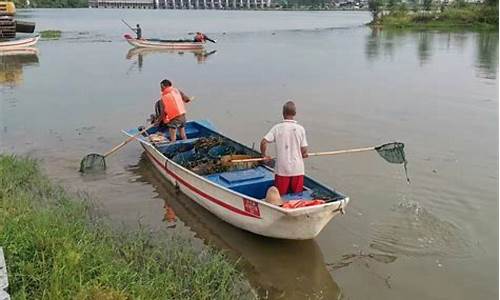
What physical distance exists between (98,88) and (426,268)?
16.3 metres

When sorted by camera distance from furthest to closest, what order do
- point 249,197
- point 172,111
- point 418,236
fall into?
1. point 172,111
2. point 418,236
3. point 249,197

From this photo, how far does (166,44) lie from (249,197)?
97.2 feet

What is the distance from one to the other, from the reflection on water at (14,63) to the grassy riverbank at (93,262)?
54.7ft

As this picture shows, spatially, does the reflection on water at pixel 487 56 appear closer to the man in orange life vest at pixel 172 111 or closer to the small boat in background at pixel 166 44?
the man in orange life vest at pixel 172 111

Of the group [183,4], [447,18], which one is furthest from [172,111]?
[183,4]

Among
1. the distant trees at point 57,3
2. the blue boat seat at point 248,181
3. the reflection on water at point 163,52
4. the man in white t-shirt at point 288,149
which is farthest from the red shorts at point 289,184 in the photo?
the distant trees at point 57,3

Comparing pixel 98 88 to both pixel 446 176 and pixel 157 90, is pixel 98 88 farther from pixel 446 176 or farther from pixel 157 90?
pixel 446 176

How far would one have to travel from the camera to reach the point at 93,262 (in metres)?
5.33

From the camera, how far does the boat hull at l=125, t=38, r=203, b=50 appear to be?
1357 inches

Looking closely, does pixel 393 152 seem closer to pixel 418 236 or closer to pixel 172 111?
pixel 418 236

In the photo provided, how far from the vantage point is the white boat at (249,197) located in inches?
262

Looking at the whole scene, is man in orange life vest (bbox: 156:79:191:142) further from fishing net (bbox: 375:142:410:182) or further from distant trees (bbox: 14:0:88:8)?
distant trees (bbox: 14:0:88:8)

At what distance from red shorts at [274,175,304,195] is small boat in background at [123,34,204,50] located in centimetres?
2801

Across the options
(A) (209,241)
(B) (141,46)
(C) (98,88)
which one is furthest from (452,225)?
(B) (141,46)
